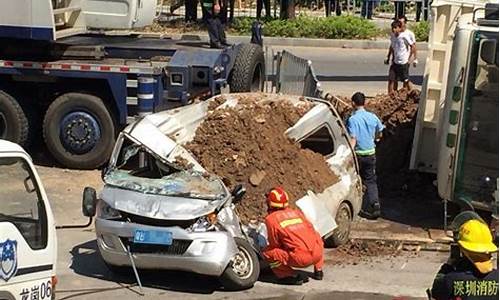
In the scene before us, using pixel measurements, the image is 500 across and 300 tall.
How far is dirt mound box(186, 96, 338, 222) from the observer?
11.0 m

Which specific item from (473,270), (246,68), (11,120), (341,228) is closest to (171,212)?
(341,228)

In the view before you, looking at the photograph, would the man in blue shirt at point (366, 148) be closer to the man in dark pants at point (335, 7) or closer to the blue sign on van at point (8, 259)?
the blue sign on van at point (8, 259)

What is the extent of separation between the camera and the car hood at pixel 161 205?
1004cm

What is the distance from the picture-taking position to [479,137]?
11.8 m

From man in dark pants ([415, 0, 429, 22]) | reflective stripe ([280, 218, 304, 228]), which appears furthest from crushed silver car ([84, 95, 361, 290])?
man in dark pants ([415, 0, 429, 22])

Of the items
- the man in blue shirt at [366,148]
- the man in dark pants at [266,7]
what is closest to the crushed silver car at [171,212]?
the man in blue shirt at [366,148]

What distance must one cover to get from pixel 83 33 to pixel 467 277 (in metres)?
11.4

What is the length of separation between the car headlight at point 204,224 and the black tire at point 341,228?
6.08 feet

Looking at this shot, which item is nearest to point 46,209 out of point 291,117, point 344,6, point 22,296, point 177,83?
point 22,296

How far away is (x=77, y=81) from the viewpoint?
1513 cm

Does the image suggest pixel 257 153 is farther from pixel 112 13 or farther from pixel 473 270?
pixel 112 13

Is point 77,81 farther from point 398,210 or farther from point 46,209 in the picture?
point 46,209

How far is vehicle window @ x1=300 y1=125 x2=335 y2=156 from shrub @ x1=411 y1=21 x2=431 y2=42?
1788 centimetres

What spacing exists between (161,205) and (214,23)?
33.1 feet
